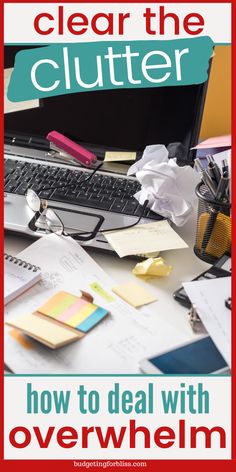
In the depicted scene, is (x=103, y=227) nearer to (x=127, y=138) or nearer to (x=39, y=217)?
(x=39, y=217)

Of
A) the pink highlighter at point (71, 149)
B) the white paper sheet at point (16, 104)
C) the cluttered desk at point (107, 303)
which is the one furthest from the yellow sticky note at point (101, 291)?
the white paper sheet at point (16, 104)

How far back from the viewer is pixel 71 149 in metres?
1.30

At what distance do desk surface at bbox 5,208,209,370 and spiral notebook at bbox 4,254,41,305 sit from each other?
0.05 m

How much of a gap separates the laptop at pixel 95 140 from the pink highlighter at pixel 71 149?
0.02m

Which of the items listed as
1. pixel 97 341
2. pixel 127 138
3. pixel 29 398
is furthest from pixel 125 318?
pixel 127 138

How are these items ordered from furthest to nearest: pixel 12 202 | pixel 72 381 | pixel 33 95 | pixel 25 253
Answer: pixel 33 95
pixel 12 202
pixel 25 253
pixel 72 381

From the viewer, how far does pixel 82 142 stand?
53.1 inches

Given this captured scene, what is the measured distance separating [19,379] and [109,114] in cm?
66

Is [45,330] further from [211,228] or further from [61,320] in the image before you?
[211,228]

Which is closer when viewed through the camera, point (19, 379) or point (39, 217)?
point (19, 379)

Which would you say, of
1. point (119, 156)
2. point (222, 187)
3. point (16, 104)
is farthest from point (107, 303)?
point (16, 104)

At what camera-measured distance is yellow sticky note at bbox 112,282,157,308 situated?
95 cm

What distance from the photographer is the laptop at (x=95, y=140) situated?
114 cm

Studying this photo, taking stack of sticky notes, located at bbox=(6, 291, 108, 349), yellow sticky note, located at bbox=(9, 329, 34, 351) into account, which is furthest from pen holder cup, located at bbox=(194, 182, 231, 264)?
yellow sticky note, located at bbox=(9, 329, 34, 351)
